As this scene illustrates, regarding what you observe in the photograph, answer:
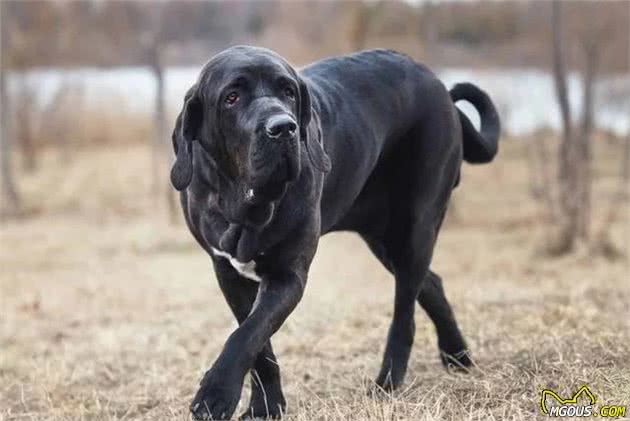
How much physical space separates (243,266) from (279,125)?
82 centimetres

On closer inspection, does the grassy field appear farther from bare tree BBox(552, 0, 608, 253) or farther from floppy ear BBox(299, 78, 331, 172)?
floppy ear BBox(299, 78, 331, 172)

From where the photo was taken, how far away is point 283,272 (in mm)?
4043

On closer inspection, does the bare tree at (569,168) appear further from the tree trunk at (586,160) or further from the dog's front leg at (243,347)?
the dog's front leg at (243,347)

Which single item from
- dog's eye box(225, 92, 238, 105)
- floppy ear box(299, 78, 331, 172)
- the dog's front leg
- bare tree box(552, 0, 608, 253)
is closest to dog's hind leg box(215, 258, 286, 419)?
the dog's front leg

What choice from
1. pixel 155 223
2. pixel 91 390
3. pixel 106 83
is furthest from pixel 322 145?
pixel 106 83

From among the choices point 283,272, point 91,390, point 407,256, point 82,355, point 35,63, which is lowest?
point 35,63

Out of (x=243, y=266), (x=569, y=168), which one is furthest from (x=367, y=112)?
(x=569, y=168)

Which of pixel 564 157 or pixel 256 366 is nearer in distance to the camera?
pixel 256 366

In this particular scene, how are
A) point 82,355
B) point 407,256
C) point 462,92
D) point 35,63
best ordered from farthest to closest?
1. point 35,63
2. point 82,355
3. point 462,92
4. point 407,256

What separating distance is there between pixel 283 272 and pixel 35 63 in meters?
21.3

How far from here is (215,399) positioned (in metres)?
3.66

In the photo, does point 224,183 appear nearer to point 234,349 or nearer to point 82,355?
point 234,349

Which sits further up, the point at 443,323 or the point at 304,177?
the point at 304,177

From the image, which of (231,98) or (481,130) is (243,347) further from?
(481,130)
